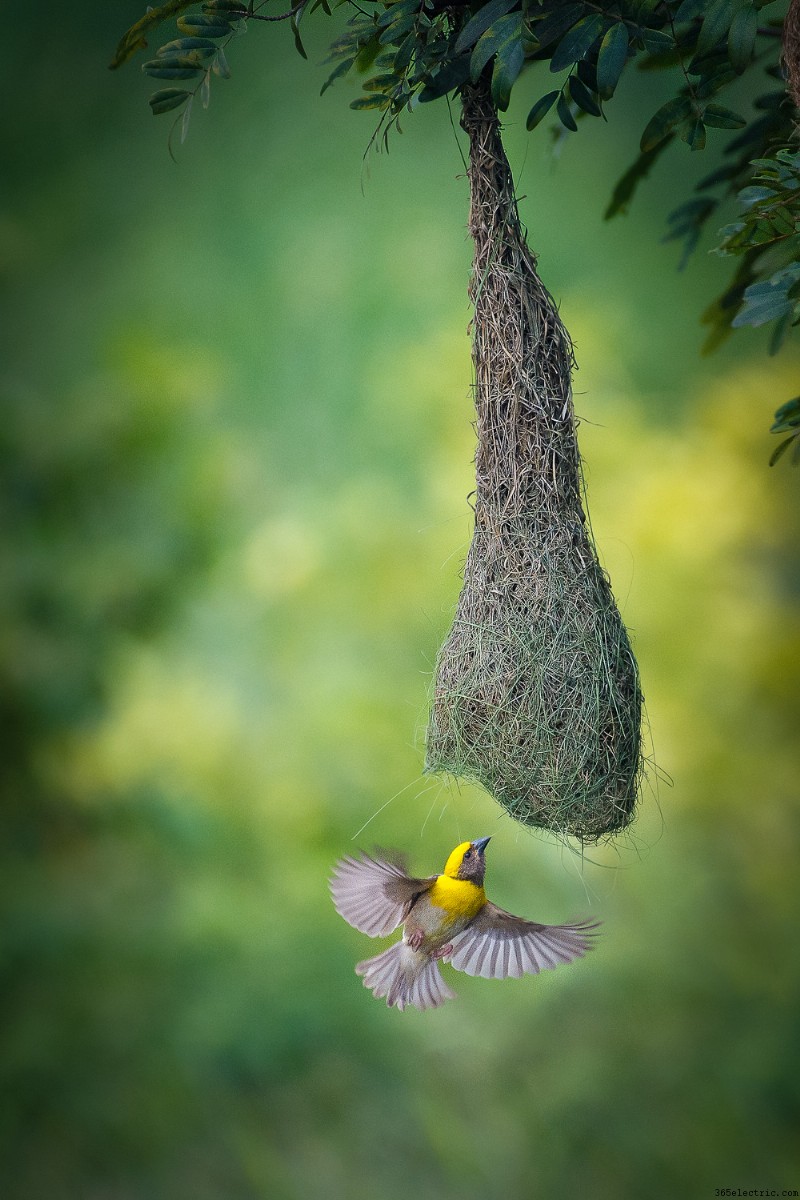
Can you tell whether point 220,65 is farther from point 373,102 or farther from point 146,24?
point 373,102

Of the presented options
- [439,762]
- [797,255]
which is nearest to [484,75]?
[797,255]

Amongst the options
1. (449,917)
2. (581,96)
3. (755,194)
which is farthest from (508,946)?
(581,96)

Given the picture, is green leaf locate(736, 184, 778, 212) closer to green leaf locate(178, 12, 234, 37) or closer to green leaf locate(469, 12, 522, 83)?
green leaf locate(469, 12, 522, 83)

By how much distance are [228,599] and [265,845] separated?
529 mm

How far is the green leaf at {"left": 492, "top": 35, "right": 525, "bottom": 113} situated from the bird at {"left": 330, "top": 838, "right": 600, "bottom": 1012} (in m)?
0.99

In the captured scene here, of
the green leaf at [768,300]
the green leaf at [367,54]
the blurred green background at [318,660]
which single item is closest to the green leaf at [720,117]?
the green leaf at [768,300]

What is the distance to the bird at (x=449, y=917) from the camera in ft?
5.35

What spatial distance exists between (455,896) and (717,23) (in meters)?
1.20

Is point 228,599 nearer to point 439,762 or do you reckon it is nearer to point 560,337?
point 439,762

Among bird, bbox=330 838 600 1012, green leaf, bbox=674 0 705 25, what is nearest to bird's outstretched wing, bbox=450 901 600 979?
bird, bbox=330 838 600 1012

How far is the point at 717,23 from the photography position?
4.42 feet

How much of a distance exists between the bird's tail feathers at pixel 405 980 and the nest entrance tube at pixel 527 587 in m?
0.37

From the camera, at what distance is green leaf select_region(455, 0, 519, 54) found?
4.48ft

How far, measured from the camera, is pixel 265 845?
236 centimetres
